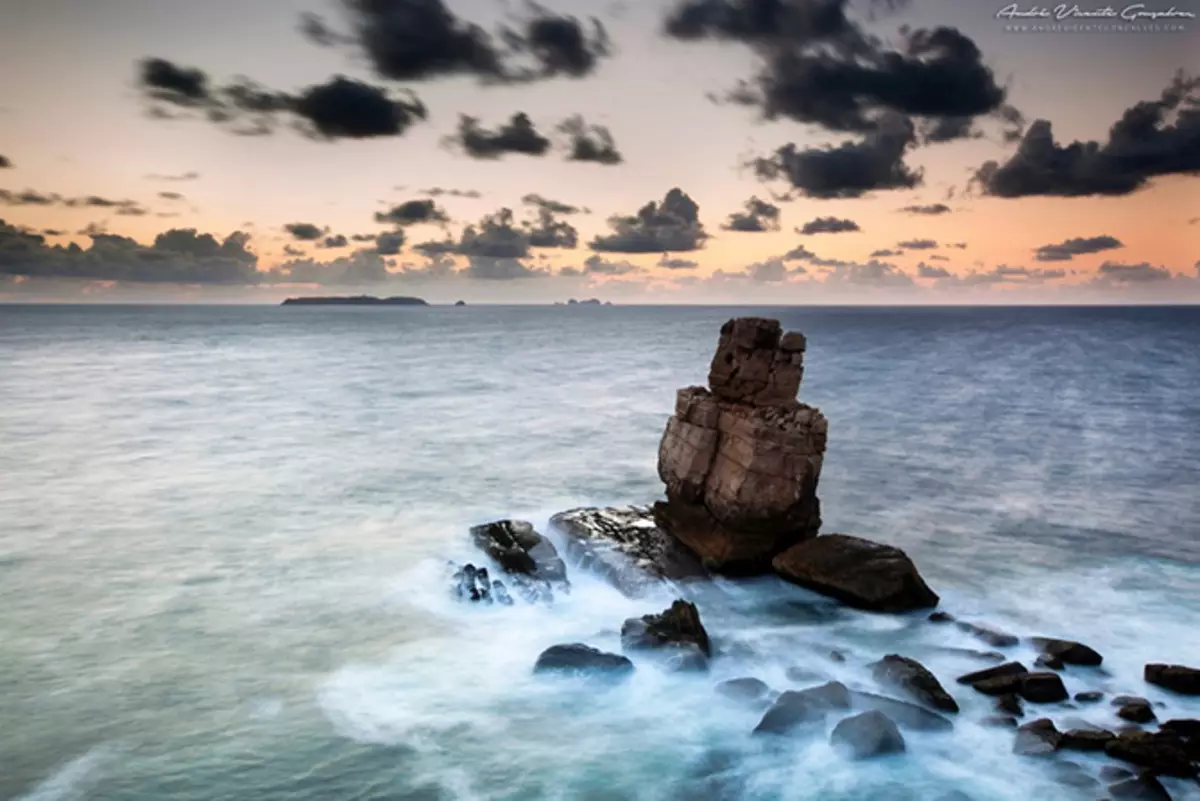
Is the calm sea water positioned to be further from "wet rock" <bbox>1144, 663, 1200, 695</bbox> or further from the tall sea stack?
the tall sea stack

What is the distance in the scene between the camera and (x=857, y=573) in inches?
634

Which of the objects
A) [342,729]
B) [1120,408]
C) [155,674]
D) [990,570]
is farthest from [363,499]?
[1120,408]

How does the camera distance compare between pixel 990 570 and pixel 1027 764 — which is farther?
pixel 990 570

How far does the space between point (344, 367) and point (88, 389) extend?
22444 millimetres

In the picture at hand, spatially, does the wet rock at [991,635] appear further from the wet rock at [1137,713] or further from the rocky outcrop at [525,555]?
the rocky outcrop at [525,555]

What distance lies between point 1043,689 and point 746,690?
447 cm

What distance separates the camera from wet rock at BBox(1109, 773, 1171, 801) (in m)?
9.69

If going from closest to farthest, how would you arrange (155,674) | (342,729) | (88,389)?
(342,729)
(155,674)
(88,389)

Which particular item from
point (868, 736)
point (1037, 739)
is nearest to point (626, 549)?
point (868, 736)

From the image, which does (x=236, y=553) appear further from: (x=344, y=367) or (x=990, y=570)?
(x=344, y=367)

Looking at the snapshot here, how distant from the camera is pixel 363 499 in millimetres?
24828

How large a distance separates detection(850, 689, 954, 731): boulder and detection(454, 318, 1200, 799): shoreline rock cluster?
2 centimetres

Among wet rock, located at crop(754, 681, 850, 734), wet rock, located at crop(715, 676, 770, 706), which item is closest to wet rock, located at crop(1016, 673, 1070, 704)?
wet rock, located at crop(754, 681, 850, 734)

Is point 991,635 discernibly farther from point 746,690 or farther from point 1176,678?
point 746,690
